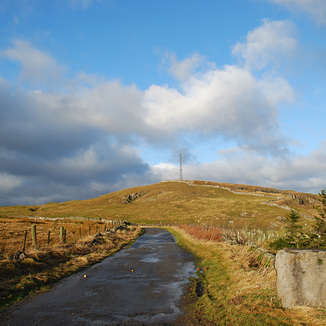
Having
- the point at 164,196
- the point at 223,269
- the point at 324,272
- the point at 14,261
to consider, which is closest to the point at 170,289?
the point at 223,269

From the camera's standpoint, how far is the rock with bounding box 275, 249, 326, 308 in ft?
21.9

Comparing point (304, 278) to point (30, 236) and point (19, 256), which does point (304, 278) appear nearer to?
point (19, 256)

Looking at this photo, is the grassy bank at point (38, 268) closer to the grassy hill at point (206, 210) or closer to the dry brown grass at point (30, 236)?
the dry brown grass at point (30, 236)

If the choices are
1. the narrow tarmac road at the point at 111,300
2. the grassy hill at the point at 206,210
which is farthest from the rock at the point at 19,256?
the grassy hill at the point at 206,210

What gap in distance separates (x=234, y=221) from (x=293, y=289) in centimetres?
5612

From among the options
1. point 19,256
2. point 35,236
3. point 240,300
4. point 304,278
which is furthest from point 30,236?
point 304,278

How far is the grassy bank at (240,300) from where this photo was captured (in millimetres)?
6473

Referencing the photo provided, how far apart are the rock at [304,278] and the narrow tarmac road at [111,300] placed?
292 centimetres

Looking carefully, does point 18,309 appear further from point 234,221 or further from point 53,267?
point 234,221

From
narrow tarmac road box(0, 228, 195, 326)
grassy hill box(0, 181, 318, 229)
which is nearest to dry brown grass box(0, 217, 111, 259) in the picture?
narrow tarmac road box(0, 228, 195, 326)

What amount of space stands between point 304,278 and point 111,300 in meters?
5.55

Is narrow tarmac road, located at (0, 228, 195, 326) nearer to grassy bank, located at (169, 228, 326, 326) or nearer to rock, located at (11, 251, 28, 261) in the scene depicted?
grassy bank, located at (169, 228, 326, 326)

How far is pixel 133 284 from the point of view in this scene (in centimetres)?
1052

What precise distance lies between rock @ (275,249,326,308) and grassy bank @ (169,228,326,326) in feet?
0.84
